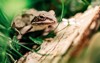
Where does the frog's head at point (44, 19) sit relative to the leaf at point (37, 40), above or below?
above

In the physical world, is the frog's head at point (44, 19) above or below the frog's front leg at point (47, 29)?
above

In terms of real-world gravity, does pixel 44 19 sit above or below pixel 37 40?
above

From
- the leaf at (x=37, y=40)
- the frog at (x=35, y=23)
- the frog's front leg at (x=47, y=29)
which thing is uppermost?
the frog at (x=35, y=23)

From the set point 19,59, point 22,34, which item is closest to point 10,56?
point 19,59

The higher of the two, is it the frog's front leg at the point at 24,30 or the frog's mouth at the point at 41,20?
the frog's mouth at the point at 41,20

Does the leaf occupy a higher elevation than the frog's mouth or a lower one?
lower

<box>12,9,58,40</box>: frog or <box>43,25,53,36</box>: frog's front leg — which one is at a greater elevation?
<box>12,9,58,40</box>: frog

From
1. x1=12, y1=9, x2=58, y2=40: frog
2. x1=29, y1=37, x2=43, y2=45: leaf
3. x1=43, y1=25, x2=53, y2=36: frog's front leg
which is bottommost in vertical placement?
x1=29, y1=37, x2=43, y2=45: leaf

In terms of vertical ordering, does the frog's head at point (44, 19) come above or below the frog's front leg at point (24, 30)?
above

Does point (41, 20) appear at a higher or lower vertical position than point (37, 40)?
higher
